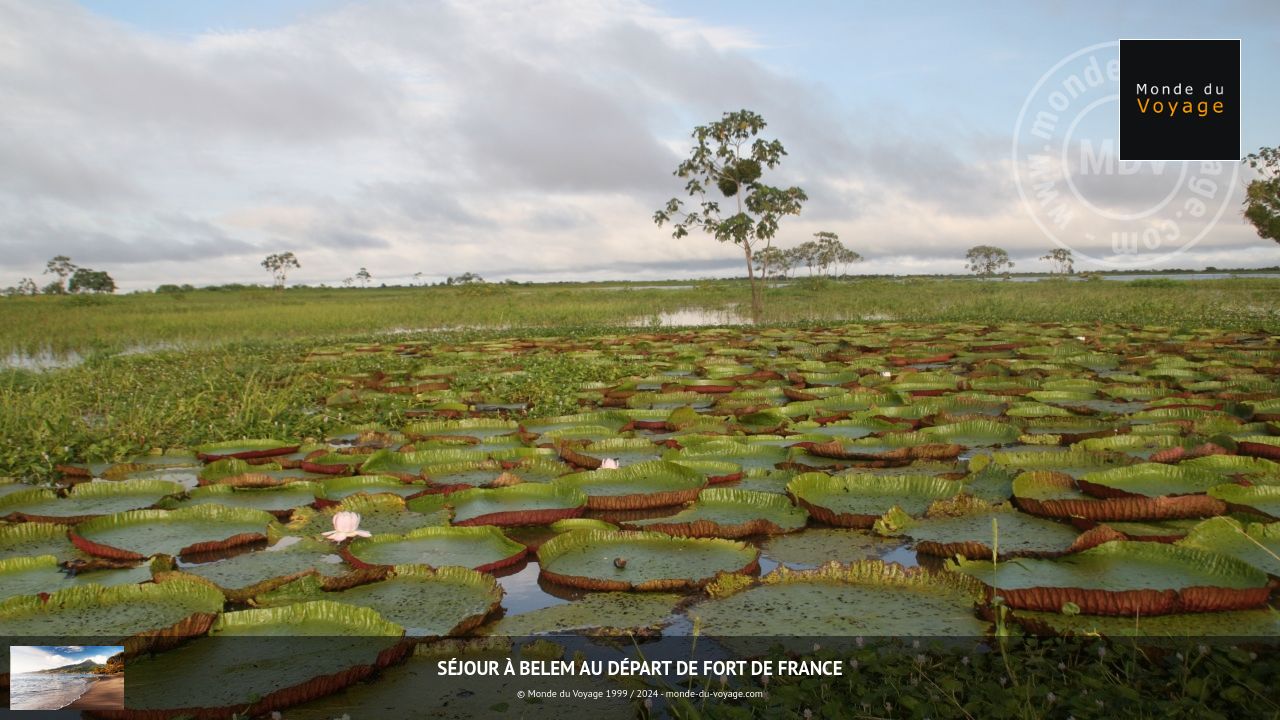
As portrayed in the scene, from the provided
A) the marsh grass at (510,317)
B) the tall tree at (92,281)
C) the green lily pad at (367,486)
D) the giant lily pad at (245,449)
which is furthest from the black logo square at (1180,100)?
the tall tree at (92,281)

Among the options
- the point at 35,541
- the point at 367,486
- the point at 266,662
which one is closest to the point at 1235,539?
the point at 266,662

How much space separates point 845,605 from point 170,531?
302cm

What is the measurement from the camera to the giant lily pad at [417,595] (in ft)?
8.19

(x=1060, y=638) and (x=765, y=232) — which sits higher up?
(x=765, y=232)

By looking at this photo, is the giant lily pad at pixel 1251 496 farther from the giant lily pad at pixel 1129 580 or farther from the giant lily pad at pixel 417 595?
the giant lily pad at pixel 417 595

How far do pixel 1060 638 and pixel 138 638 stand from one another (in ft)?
8.93

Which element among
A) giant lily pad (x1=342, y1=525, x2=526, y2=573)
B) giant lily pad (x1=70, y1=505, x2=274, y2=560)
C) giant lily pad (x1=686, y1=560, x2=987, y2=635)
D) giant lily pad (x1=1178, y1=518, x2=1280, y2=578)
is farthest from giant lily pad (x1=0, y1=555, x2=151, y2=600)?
giant lily pad (x1=1178, y1=518, x2=1280, y2=578)

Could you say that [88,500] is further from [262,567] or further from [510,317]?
[510,317]

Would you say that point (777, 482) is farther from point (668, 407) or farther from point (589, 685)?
point (668, 407)

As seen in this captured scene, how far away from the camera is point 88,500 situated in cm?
398

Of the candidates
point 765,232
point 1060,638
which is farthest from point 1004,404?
point 765,232

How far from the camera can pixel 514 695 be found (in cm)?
208

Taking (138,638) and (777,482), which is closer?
(138,638)

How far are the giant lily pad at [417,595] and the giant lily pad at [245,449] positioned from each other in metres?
2.55
